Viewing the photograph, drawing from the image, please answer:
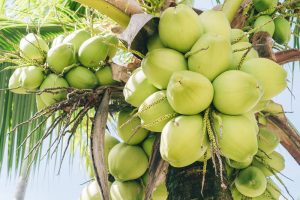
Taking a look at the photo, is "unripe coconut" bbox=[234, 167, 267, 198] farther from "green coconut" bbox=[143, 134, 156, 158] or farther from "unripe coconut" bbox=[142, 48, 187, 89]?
"unripe coconut" bbox=[142, 48, 187, 89]

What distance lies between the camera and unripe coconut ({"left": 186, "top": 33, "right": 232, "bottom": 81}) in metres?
1.55

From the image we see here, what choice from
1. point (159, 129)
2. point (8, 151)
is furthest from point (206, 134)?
point (8, 151)

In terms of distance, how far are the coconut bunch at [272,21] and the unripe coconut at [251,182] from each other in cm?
58

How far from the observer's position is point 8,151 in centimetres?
337

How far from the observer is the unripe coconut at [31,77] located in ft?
6.50

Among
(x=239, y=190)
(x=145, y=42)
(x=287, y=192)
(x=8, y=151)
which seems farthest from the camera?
(x=8, y=151)

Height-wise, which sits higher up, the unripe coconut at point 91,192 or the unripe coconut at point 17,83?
the unripe coconut at point 17,83

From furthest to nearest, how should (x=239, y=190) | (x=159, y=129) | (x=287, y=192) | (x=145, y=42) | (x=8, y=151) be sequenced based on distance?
(x=8, y=151) < (x=239, y=190) < (x=287, y=192) < (x=145, y=42) < (x=159, y=129)

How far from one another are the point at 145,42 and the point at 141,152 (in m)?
0.42

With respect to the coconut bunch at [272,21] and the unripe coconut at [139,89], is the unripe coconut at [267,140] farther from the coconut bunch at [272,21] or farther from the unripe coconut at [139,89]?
the unripe coconut at [139,89]

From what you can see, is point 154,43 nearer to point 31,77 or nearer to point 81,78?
point 81,78

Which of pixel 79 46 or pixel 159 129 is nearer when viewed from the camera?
pixel 159 129

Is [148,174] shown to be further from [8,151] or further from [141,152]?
[8,151]

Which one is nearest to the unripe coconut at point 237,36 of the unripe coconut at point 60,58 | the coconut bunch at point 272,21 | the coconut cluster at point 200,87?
the coconut cluster at point 200,87
